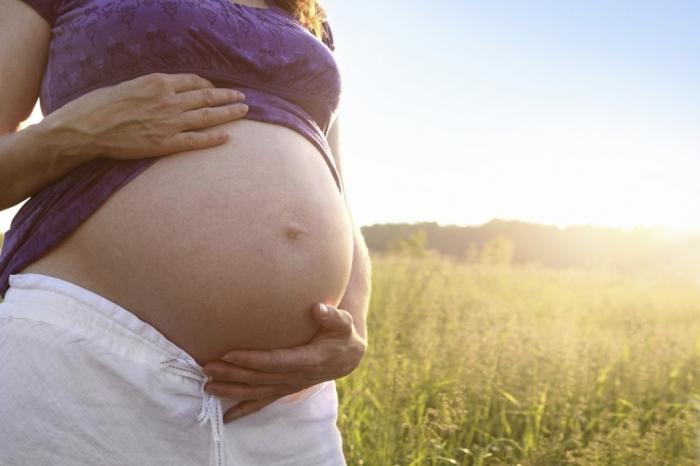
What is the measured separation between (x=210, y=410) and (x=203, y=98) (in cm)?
57

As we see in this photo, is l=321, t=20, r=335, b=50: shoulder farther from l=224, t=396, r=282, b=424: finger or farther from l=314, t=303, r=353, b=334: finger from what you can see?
l=224, t=396, r=282, b=424: finger

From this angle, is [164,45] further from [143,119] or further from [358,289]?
[358,289]

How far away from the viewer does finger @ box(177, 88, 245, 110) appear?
1.25 meters

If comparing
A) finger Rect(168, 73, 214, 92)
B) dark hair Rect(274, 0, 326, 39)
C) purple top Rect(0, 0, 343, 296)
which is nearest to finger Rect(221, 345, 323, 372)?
purple top Rect(0, 0, 343, 296)

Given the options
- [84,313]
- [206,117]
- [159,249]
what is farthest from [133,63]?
[84,313]

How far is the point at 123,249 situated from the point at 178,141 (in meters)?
0.22

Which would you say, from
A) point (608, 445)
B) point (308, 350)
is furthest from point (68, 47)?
point (608, 445)

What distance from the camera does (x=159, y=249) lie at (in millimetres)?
1165

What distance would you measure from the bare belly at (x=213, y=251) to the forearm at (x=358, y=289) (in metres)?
0.14

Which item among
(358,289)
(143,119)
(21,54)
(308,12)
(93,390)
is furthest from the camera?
(308,12)

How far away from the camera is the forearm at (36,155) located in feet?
3.86

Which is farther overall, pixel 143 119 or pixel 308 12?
pixel 308 12

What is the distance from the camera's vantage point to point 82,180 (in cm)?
120

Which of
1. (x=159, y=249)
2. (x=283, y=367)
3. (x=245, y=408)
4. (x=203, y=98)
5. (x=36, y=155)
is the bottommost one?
(x=245, y=408)
